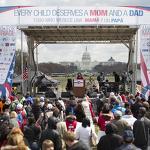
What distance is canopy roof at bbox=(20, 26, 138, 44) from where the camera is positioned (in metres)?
25.5

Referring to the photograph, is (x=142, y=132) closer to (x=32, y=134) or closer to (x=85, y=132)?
(x=85, y=132)

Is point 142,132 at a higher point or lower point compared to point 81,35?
lower

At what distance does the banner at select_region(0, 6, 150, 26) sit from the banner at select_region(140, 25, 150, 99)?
3.27 ft

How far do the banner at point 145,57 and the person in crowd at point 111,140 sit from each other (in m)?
13.3

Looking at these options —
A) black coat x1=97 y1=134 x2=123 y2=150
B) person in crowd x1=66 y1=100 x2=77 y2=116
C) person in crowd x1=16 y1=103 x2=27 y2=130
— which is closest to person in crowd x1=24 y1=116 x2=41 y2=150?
black coat x1=97 y1=134 x2=123 y2=150

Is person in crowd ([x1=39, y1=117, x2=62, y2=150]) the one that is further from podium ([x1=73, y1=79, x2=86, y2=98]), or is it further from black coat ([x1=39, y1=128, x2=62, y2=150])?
podium ([x1=73, y1=79, x2=86, y2=98])

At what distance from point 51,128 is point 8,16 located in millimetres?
14456

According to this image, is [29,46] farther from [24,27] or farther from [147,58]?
[147,58]

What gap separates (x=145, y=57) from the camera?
21.7 m

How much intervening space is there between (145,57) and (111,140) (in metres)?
14.0

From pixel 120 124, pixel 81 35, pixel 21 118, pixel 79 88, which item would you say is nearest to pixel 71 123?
pixel 120 124

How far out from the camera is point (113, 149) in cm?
806

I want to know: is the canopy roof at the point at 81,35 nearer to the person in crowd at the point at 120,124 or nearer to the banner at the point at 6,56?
the banner at the point at 6,56

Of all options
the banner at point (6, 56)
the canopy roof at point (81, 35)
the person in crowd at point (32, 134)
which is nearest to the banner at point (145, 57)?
the canopy roof at point (81, 35)
